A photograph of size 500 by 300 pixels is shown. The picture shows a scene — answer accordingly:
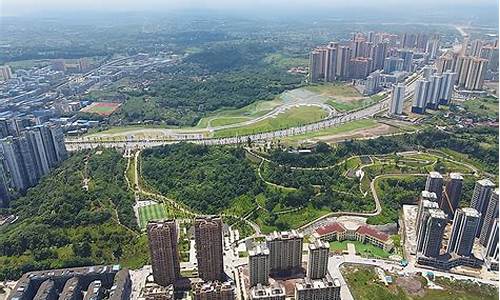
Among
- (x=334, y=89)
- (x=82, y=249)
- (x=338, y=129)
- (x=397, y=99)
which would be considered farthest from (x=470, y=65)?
(x=82, y=249)

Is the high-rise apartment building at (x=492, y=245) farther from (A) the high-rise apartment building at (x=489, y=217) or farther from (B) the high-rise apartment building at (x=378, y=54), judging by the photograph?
(B) the high-rise apartment building at (x=378, y=54)

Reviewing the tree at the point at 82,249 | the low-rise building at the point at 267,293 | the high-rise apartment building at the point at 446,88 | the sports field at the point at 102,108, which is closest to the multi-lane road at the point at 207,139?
the sports field at the point at 102,108

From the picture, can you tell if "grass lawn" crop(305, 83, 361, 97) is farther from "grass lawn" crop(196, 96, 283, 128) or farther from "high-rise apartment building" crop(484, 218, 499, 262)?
"high-rise apartment building" crop(484, 218, 499, 262)

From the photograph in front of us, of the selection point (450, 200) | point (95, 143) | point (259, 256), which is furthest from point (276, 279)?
point (95, 143)

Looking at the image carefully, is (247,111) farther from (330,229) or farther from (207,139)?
(330,229)

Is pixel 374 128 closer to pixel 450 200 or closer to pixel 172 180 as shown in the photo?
pixel 450 200
